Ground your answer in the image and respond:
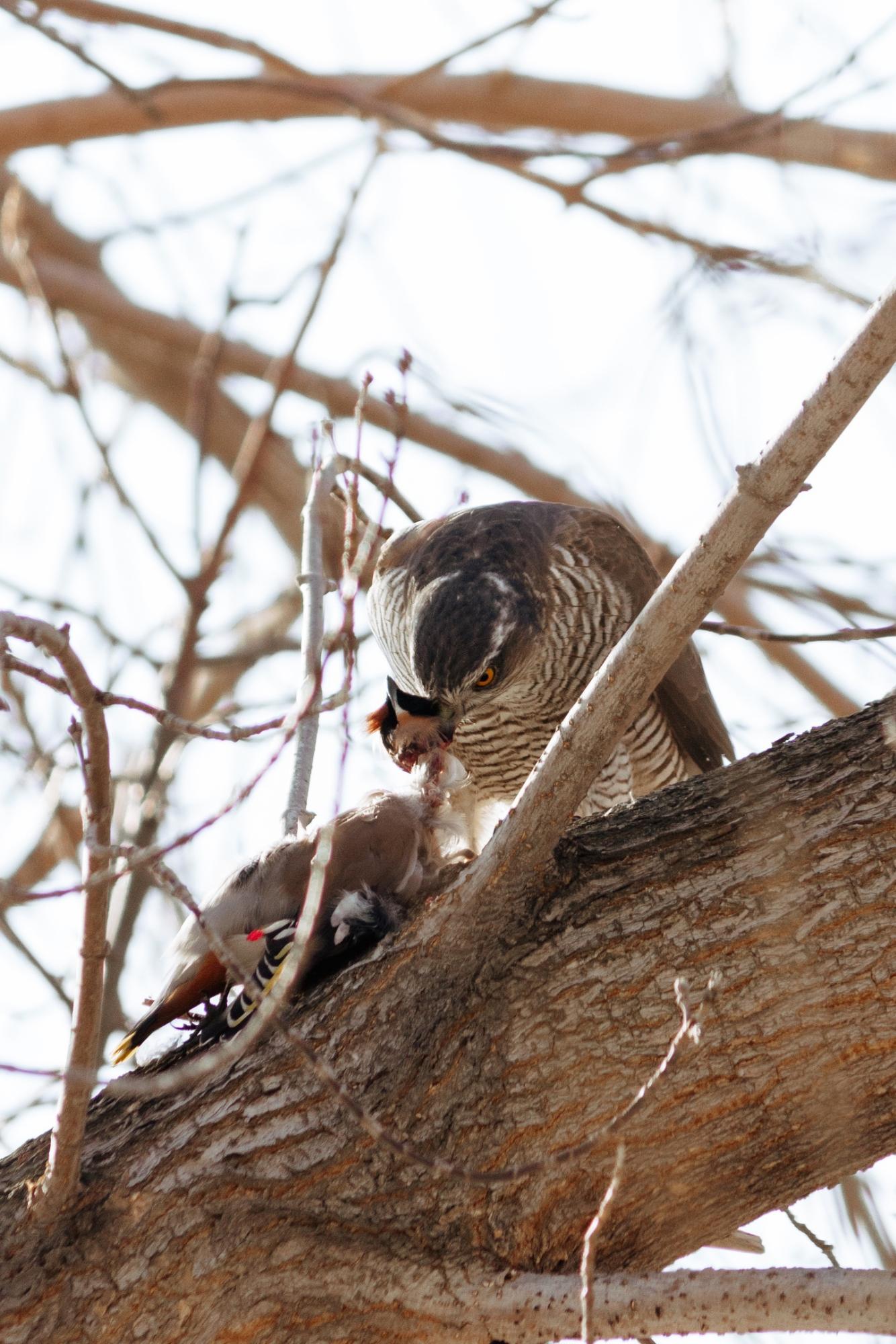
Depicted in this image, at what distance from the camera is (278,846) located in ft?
10.2

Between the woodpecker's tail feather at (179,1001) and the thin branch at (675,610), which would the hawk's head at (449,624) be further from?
the thin branch at (675,610)

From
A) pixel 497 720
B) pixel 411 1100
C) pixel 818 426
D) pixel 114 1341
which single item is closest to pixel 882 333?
pixel 818 426

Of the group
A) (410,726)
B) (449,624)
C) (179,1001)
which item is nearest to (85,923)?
(179,1001)

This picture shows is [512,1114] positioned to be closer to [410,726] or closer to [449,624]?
[449,624]

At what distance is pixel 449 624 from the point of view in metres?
3.71

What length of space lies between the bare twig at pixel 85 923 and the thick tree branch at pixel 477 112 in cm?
443

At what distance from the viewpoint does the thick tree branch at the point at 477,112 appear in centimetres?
569

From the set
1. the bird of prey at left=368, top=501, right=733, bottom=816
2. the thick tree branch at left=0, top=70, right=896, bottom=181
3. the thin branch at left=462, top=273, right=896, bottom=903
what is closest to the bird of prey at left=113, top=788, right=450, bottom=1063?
the thin branch at left=462, top=273, right=896, bottom=903

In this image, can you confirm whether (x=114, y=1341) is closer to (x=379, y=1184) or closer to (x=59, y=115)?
(x=379, y=1184)

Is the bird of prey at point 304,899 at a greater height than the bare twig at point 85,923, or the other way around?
the bird of prey at point 304,899

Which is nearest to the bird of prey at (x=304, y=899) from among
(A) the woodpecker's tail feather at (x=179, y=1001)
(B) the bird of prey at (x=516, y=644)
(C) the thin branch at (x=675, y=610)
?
(A) the woodpecker's tail feather at (x=179, y=1001)

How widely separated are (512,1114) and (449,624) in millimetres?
1624

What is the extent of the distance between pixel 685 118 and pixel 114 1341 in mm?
5396

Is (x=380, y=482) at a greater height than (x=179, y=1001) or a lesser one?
greater
